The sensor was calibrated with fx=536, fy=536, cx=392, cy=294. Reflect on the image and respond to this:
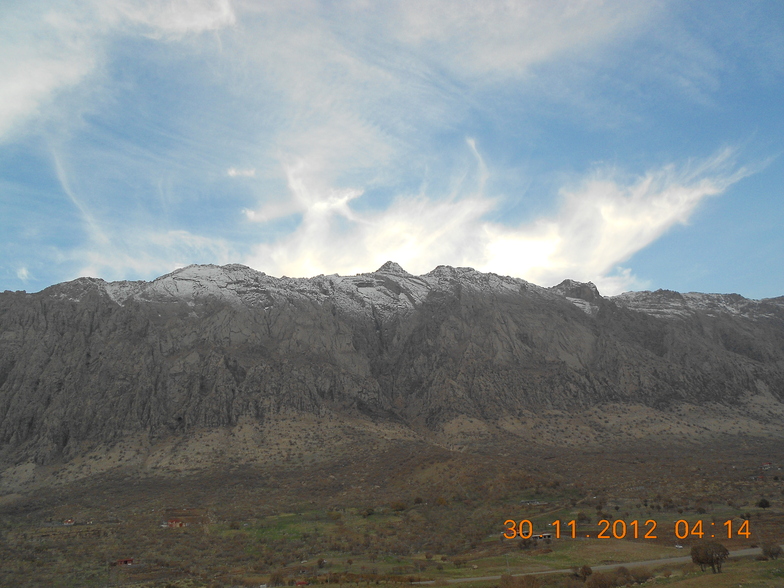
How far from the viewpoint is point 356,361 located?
380 feet

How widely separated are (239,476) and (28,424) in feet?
136

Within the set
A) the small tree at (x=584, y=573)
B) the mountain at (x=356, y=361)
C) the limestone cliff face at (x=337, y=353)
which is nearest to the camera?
the small tree at (x=584, y=573)

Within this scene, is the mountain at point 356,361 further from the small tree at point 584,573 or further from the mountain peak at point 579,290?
the small tree at point 584,573

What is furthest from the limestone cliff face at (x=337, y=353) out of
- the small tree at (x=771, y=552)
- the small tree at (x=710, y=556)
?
the small tree at (x=710, y=556)

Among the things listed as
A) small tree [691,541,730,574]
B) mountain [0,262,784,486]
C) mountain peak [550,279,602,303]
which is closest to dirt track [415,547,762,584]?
small tree [691,541,730,574]
